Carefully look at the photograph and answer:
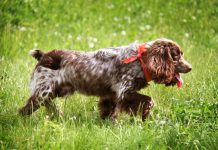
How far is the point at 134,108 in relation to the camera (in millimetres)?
7309

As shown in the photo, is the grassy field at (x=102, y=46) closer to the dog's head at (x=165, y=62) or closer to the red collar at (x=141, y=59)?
the dog's head at (x=165, y=62)

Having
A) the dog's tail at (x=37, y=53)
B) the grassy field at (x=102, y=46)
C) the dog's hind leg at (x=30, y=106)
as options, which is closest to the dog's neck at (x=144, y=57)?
the grassy field at (x=102, y=46)

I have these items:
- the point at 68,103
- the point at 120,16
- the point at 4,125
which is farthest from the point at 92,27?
the point at 4,125

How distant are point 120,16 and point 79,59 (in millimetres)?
6805

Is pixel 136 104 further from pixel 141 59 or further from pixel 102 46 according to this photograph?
pixel 102 46

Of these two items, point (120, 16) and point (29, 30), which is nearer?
point (29, 30)

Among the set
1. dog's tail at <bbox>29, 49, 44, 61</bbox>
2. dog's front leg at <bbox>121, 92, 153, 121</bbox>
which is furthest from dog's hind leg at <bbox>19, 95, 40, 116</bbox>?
dog's front leg at <bbox>121, 92, 153, 121</bbox>

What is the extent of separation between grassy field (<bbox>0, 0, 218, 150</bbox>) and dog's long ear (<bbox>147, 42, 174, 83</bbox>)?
1.11ft

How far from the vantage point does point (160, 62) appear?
289 inches

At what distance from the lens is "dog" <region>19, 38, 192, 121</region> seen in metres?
7.32

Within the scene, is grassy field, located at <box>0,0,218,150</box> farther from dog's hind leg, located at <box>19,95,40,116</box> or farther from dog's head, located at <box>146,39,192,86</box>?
dog's head, located at <box>146,39,192,86</box>

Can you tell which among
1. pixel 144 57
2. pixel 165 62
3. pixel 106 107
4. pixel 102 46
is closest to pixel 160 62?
pixel 165 62

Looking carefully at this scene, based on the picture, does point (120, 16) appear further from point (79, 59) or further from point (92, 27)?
point (79, 59)

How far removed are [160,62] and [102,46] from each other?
408 cm
